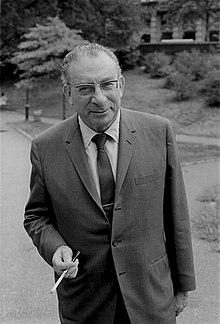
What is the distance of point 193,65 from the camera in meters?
27.4

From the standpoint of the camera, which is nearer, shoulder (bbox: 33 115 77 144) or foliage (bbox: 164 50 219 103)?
shoulder (bbox: 33 115 77 144)

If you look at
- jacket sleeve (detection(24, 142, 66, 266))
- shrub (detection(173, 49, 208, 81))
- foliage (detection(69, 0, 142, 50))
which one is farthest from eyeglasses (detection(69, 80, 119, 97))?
foliage (detection(69, 0, 142, 50))

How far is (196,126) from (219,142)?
321cm

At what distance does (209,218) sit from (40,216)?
6.05 m

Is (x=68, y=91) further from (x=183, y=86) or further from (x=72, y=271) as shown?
(x=183, y=86)

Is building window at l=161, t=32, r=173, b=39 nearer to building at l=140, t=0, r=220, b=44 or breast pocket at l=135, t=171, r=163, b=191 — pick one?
building at l=140, t=0, r=220, b=44

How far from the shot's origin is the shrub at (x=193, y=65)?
26723 millimetres

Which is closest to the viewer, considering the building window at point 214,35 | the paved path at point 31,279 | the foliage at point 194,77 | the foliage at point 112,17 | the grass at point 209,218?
the paved path at point 31,279

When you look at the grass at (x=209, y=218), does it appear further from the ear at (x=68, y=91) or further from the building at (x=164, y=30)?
the building at (x=164, y=30)

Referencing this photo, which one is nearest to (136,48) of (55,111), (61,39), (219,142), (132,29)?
(132,29)

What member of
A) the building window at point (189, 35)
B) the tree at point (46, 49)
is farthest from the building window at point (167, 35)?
the tree at point (46, 49)

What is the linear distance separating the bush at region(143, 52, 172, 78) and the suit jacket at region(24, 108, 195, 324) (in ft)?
89.4

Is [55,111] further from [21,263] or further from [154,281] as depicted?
[154,281]

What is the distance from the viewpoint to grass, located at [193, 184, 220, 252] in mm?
7719
